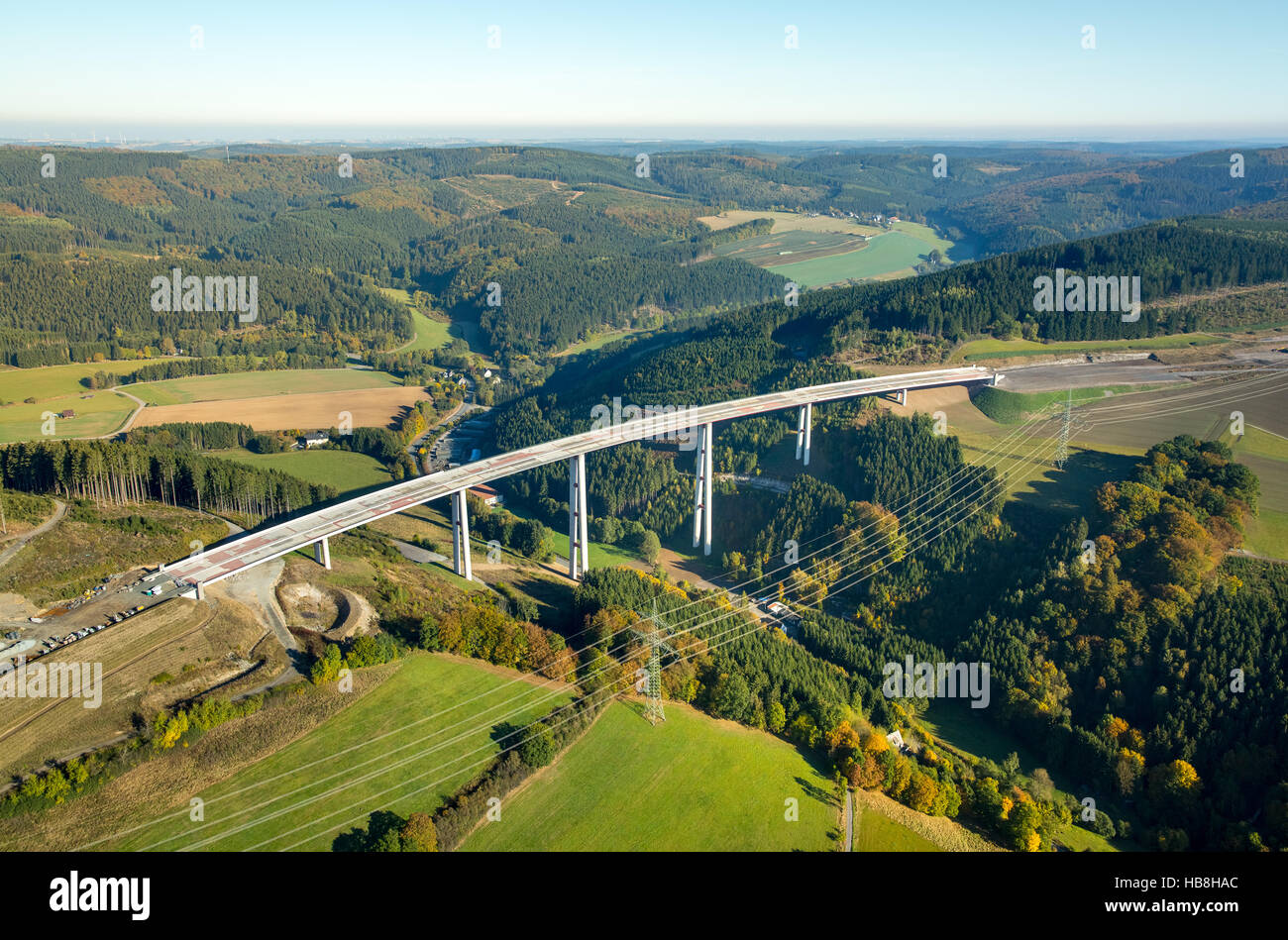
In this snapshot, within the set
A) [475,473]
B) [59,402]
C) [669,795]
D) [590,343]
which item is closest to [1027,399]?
[475,473]

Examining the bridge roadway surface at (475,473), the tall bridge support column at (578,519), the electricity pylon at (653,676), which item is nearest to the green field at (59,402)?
the bridge roadway surface at (475,473)

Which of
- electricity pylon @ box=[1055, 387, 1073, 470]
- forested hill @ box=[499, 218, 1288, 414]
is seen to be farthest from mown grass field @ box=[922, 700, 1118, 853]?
forested hill @ box=[499, 218, 1288, 414]

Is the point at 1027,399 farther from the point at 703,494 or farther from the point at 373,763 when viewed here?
the point at 373,763

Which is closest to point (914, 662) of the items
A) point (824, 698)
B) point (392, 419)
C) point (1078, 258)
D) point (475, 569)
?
point (824, 698)

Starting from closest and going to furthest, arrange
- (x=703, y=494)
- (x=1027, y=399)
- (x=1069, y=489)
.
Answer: (x=1069, y=489), (x=703, y=494), (x=1027, y=399)

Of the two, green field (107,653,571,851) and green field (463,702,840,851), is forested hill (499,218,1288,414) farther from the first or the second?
green field (107,653,571,851)

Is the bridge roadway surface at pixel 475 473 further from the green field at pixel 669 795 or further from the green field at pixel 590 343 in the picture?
the green field at pixel 590 343
